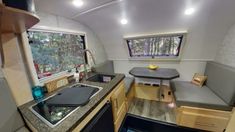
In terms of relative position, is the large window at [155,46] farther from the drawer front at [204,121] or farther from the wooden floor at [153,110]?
the drawer front at [204,121]

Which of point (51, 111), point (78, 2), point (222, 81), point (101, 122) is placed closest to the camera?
point (51, 111)

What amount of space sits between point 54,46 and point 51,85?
630 millimetres

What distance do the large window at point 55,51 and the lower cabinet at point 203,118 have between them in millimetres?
2010

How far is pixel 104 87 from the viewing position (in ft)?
4.20

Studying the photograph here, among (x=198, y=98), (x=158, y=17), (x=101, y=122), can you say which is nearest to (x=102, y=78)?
(x=101, y=122)

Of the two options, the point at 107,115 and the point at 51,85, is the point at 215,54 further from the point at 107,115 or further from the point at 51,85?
the point at 51,85

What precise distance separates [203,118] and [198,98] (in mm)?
285

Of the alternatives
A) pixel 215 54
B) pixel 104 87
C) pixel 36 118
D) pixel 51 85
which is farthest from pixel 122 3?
pixel 215 54

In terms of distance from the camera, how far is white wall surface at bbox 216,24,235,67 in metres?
1.73

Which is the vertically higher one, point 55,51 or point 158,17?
point 158,17

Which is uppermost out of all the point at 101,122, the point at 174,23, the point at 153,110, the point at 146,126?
the point at 174,23

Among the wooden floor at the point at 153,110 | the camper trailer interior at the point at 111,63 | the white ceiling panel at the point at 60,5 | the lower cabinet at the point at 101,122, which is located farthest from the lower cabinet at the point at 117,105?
the white ceiling panel at the point at 60,5

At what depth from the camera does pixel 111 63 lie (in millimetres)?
2969

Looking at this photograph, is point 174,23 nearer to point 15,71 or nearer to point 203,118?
point 203,118
